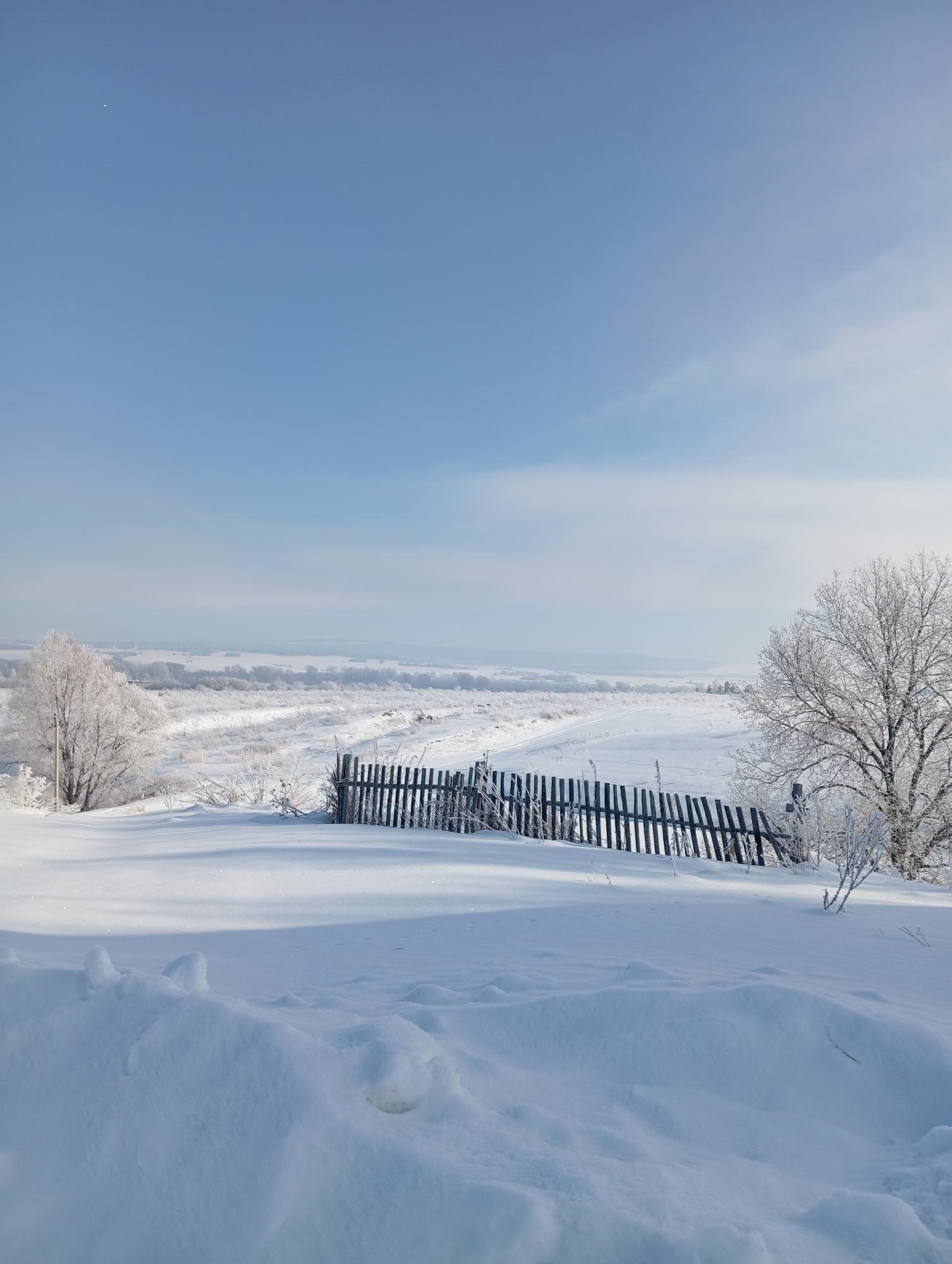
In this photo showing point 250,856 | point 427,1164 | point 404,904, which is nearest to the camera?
point 427,1164

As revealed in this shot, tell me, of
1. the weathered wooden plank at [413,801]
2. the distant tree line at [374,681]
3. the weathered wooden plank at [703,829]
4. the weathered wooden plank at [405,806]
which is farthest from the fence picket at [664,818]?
the distant tree line at [374,681]

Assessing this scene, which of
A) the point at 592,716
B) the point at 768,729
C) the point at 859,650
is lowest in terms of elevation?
the point at 592,716

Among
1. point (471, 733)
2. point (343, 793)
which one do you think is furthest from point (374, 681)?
point (343, 793)

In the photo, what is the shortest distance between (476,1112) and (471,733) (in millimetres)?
33454

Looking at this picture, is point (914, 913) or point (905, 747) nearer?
point (914, 913)

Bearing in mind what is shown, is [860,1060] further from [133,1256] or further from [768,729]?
[768,729]

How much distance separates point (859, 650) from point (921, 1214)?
571 inches

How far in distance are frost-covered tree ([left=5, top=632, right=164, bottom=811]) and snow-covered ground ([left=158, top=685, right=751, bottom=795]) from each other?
2227 millimetres

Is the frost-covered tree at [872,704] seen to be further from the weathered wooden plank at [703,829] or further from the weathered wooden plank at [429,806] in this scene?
the weathered wooden plank at [429,806]

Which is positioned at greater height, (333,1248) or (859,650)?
(859,650)

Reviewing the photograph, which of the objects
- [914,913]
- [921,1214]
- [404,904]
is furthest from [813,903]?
[921,1214]

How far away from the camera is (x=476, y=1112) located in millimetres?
1742

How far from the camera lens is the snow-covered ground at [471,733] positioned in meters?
22.0

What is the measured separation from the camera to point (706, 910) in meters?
5.32
